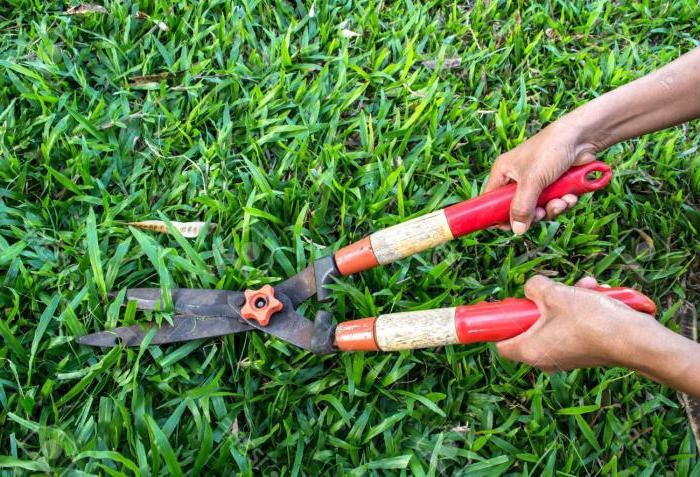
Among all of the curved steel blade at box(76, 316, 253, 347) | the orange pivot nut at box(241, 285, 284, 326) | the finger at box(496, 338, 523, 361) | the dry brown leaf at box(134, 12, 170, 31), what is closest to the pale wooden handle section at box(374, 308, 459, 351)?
the finger at box(496, 338, 523, 361)

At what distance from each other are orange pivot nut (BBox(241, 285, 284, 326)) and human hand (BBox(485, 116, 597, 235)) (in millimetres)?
848

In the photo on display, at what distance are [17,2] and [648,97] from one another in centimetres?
277

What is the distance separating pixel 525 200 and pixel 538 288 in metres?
0.30

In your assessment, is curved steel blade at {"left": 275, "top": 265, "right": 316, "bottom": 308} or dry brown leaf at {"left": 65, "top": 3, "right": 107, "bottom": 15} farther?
dry brown leaf at {"left": 65, "top": 3, "right": 107, "bottom": 15}

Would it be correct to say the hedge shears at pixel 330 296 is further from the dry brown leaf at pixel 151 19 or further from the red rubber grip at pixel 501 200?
the dry brown leaf at pixel 151 19

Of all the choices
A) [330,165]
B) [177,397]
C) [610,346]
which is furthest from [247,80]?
[610,346]

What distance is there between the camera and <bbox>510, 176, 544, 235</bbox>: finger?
1.88 m

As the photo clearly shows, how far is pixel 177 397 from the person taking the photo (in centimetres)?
198

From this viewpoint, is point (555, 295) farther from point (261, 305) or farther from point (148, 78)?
point (148, 78)

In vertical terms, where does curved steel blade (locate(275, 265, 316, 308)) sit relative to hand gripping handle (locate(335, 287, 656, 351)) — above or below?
above

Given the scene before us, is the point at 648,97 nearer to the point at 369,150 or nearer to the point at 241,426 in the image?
the point at 369,150

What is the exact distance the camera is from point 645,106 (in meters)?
1.98

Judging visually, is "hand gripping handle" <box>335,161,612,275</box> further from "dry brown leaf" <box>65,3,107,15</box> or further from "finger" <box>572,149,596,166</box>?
"dry brown leaf" <box>65,3,107,15</box>

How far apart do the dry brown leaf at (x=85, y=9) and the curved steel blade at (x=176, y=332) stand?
1.66 m
